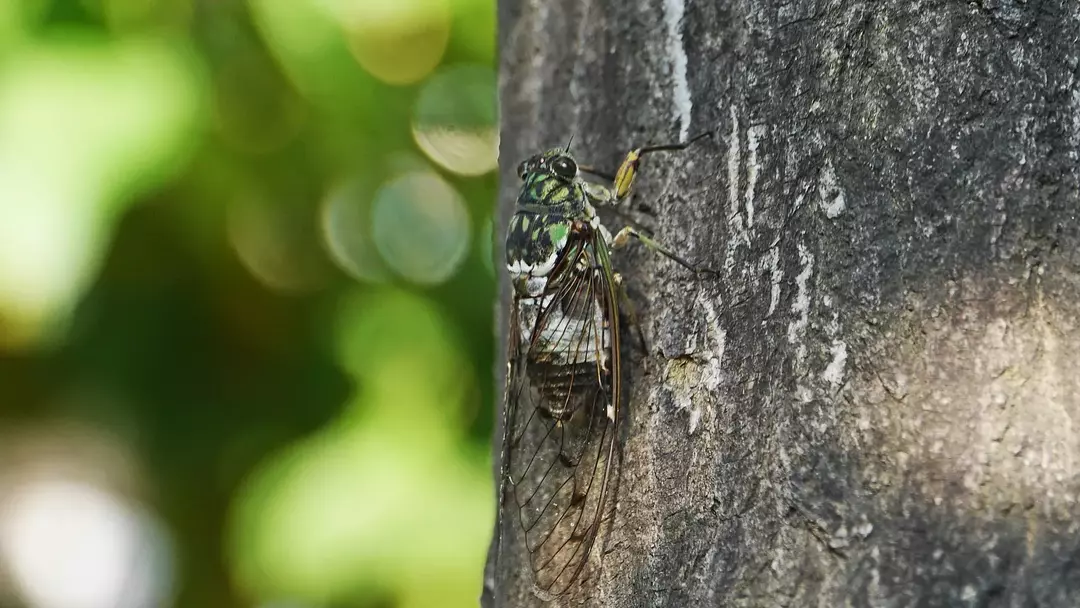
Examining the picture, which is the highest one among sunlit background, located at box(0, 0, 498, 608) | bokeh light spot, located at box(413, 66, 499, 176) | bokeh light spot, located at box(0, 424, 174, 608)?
bokeh light spot, located at box(413, 66, 499, 176)

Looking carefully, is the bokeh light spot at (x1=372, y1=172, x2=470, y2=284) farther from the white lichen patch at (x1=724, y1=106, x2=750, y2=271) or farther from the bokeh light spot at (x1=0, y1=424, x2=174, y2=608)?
the white lichen patch at (x1=724, y1=106, x2=750, y2=271)

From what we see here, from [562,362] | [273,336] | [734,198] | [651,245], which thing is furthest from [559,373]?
[273,336]

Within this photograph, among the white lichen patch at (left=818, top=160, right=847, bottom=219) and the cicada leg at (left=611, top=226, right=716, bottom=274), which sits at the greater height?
the white lichen patch at (left=818, top=160, right=847, bottom=219)

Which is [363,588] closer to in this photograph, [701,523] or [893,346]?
[701,523]

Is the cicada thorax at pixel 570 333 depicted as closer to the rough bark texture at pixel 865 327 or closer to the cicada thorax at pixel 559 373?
the cicada thorax at pixel 559 373

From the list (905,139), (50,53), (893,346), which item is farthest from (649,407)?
(50,53)

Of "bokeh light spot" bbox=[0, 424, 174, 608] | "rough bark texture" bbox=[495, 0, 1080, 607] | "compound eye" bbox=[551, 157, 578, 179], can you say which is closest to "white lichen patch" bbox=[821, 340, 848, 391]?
"rough bark texture" bbox=[495, 0, 1080, 607]

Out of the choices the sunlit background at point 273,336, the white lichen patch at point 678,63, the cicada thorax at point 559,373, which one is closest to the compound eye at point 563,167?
the cicada thorax at point 559,373
